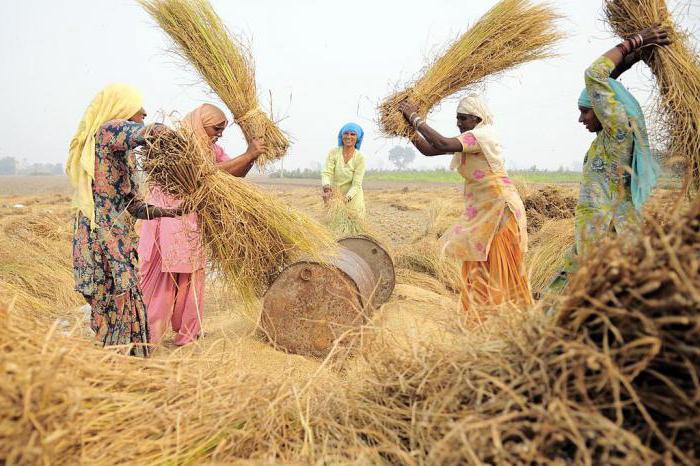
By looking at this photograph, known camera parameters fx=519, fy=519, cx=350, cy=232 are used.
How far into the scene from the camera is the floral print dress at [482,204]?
357cm

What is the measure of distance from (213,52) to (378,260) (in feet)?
7.62

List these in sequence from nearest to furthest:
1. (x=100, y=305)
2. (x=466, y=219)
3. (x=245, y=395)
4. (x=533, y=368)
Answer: (x=533, y=368)
(x=245, y=395)
(x=100, y=305)
(x=466, y=219)

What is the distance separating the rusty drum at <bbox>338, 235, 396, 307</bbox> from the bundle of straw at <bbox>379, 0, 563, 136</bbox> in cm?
138

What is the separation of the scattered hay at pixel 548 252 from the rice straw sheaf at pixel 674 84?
2.29 meters

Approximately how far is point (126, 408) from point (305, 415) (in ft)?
1.67

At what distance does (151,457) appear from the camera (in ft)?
4.21

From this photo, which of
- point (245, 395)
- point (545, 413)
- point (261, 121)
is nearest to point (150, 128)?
point (261, 121)

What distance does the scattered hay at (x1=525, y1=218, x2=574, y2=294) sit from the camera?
5.37m

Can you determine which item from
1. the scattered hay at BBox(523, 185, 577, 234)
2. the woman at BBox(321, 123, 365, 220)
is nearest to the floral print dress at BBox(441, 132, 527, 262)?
the woman at BBox(321, 123, 365, 220)

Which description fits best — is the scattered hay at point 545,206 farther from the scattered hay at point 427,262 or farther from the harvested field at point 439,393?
the harvested field at point 439,393

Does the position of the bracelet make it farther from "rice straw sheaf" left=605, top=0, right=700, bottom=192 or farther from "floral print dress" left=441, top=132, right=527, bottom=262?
"floral print dress" left=441, top=132, right=527, bottom=262

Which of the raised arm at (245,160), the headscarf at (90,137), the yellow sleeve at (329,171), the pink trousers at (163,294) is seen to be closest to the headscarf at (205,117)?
the raised arm at (245,160)

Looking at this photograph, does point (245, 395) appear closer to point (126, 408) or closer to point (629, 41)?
point (126, 408)

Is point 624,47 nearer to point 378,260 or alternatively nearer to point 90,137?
point 378,260
